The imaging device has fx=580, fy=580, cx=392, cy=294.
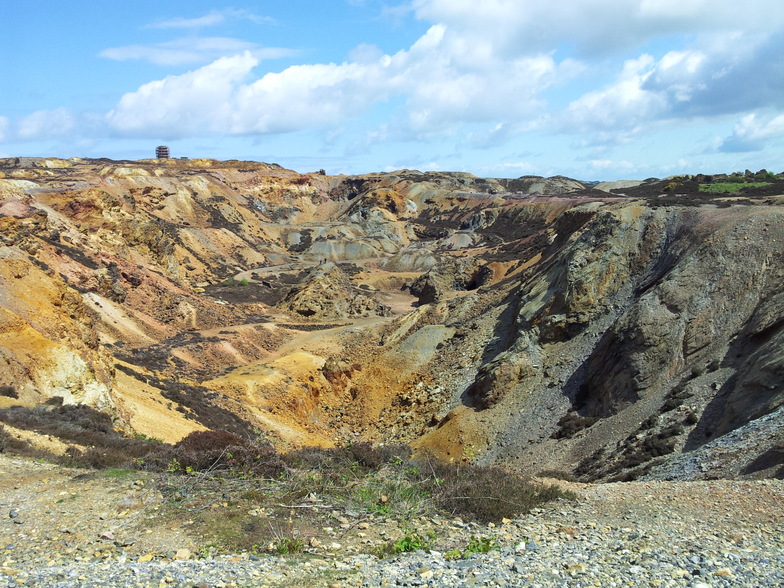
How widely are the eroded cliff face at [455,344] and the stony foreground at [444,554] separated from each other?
14.7ft

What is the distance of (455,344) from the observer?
34.5m

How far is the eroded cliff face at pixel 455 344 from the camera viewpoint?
19.4m

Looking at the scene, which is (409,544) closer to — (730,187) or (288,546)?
(288,546)

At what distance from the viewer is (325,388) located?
33875 millimetres

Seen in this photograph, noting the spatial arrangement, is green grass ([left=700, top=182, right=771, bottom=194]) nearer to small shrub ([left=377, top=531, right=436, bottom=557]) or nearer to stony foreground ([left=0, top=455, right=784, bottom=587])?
stony foreground ([left=0, top=455, right=784, bottom=587])

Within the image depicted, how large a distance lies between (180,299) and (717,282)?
3840 centimetres

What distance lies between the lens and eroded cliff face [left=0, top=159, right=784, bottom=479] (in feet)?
63.6

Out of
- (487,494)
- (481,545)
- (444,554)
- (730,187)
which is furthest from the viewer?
(730,187)

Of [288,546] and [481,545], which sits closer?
[288,546]

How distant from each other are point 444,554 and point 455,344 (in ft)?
85.7

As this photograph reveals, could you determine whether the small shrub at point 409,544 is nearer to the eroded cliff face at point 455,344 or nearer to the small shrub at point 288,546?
the small shrub at point 288,546

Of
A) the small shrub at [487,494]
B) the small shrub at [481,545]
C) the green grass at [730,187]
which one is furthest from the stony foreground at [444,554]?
the green grass at [730,187]

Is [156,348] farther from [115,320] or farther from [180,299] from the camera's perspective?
[180,299]

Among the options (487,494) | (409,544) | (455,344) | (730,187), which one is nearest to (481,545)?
(409,544)
